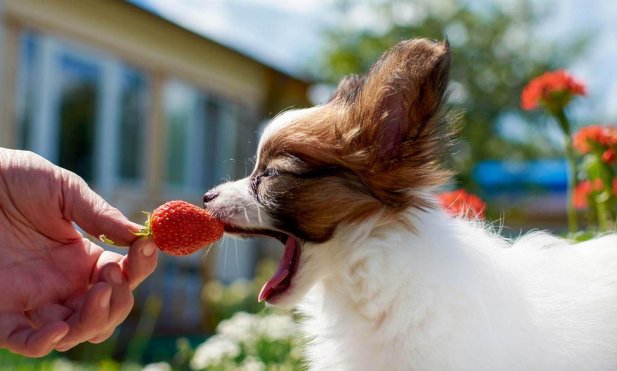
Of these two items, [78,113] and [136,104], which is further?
[136,104]

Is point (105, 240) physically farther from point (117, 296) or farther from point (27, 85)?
point (27, 85)

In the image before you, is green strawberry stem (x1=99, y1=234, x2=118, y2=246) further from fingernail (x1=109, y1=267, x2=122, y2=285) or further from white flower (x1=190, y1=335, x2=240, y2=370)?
white flower (x1=190, y1=335, x2=240, y2=370)

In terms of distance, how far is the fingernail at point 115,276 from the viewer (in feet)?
8.80

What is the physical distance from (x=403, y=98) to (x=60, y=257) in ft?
4.50

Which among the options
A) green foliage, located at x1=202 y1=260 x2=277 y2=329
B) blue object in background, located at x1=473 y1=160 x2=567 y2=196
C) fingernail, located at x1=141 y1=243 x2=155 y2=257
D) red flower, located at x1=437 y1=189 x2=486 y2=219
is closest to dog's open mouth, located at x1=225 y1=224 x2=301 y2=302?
fingernail, located at x1=141 y1=243 x2=155 y2=257

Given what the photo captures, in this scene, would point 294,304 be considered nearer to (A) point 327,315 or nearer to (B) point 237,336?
(A) point 327,315

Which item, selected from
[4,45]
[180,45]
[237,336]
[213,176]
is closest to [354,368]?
[237,336]

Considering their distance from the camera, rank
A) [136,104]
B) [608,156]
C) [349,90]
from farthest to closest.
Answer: [136,104]
[608,156]
[349,90]

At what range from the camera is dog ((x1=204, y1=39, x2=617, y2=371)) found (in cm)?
263

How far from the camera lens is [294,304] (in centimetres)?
298

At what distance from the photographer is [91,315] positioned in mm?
2557

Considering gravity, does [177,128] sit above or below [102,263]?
above

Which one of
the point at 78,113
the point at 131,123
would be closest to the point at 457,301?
the point at 78,113

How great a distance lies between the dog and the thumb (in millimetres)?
409
